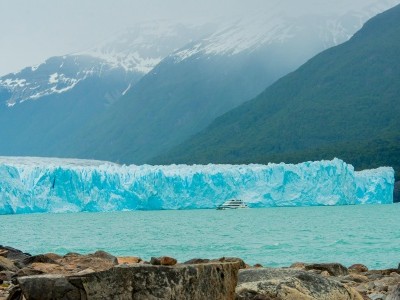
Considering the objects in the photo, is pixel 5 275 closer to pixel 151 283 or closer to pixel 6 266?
pixel 6 266

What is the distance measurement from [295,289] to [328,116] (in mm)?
95322

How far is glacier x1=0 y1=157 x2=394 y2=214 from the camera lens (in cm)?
4369

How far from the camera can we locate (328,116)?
100188mm

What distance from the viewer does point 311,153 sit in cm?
8481

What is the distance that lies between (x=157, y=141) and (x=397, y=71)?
55491 millimetres

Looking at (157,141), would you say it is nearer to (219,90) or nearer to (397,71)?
(219,90)

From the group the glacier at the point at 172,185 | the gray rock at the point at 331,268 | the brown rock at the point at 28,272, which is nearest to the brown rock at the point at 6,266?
the brown rock at the point at 28,272

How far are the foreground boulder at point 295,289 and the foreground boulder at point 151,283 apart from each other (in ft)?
3.48

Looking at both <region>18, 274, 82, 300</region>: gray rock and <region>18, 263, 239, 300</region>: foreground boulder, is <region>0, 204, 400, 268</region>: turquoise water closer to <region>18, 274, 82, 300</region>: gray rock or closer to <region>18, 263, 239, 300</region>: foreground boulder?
<region>18, 263, 239, 300</region>: foreground boulder

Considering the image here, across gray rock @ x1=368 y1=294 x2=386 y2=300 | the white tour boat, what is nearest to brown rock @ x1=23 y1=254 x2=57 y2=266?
gray rock @ x1=368 y1=294 x2=386 y2=300

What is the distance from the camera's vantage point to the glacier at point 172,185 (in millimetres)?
43688

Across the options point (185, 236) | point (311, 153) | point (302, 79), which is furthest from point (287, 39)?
point (185, 236)

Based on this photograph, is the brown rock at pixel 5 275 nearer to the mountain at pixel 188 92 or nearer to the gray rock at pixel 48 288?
the gray rock at pixel 48 288

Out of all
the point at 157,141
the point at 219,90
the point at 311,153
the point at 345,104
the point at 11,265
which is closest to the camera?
the point at 11,265
